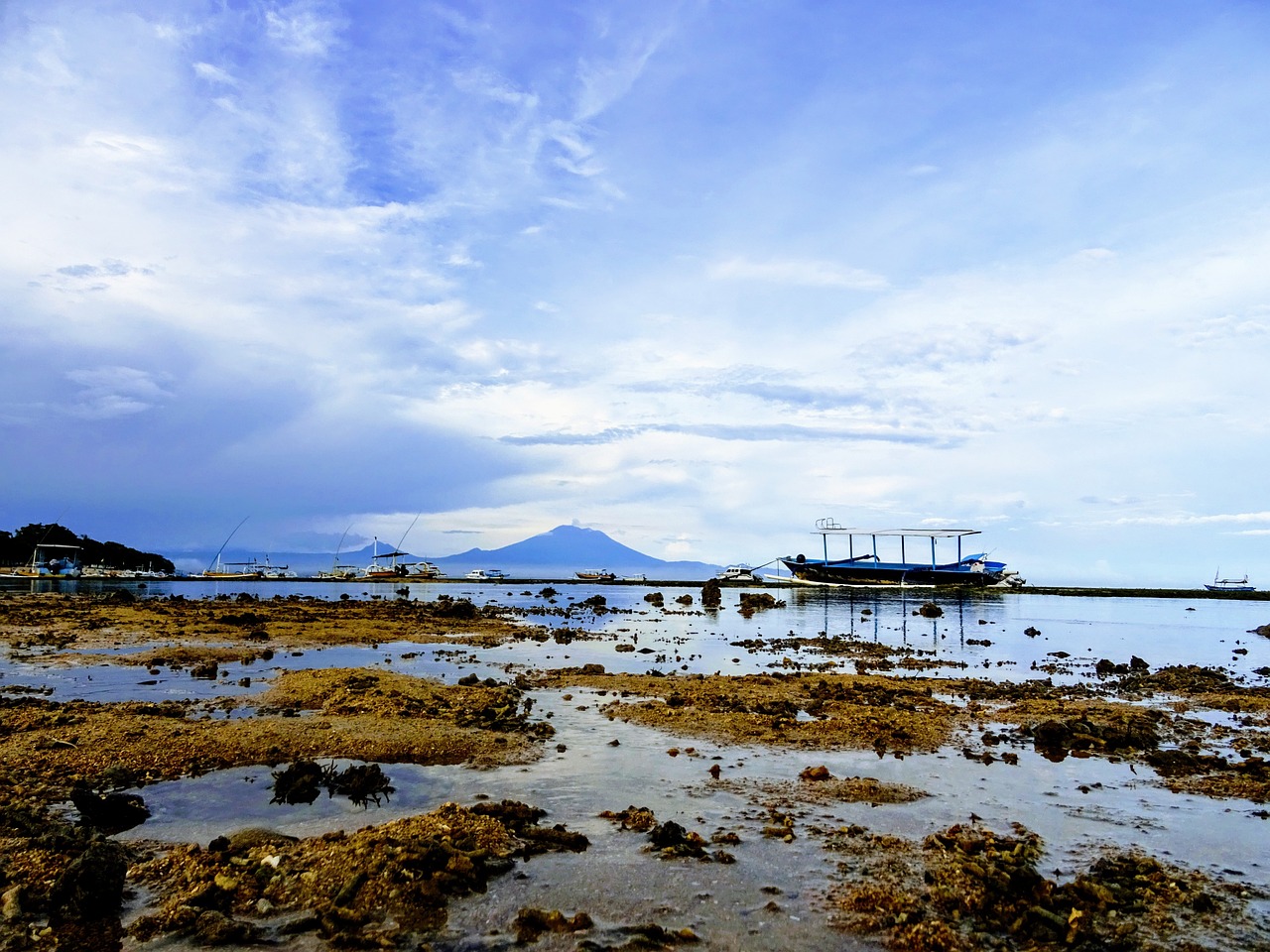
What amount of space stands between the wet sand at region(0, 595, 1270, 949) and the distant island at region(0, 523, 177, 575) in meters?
152

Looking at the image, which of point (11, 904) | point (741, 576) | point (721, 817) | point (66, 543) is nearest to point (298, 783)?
point (11, 904)

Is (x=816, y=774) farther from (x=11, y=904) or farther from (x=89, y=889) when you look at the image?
(x=11, y=904)

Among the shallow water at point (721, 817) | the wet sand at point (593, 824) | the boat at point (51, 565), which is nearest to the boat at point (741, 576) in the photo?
the wet sand at point (593, 824)

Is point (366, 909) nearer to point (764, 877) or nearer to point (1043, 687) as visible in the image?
point (764, 877)

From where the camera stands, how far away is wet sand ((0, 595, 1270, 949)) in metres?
9.28

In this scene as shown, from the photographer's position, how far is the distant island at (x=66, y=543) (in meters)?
148

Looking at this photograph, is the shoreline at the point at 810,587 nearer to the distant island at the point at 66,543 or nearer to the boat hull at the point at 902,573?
the boat hull at the point at 902,573

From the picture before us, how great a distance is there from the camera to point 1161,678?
3262 cm

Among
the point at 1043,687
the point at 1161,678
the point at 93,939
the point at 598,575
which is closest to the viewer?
the point at 93,939

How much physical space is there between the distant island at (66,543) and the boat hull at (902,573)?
453 feet

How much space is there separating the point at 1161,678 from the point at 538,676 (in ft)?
87.4

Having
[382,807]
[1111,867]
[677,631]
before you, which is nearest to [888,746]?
[1111,867]

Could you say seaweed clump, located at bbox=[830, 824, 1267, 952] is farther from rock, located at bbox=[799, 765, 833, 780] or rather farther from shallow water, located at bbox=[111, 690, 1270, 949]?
rock, located at bbox=[799, 765, 833, 780]

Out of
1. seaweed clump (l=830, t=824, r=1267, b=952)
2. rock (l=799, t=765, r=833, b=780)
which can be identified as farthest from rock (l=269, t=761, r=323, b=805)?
rock (l=799, t=765, r=833, b=780)
